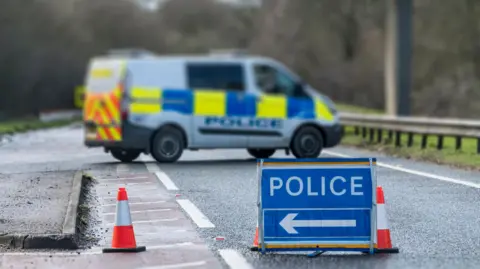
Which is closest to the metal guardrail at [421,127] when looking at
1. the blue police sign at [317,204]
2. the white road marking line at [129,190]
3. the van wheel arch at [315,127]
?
the van wheel arch at [315,127]

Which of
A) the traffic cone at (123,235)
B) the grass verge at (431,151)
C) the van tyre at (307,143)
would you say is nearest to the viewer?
the traffic cone at (123,235)

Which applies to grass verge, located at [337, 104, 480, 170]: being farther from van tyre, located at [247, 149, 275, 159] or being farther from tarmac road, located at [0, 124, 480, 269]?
van tyre, located at [247, 149, 275, 159]

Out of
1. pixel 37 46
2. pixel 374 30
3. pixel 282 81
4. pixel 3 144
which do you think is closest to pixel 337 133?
pixel 282 81

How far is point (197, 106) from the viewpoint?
20.8m

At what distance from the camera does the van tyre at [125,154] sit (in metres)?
21.7

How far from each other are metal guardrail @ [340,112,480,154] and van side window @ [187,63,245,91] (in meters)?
4.46

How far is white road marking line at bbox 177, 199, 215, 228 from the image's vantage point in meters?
11.8

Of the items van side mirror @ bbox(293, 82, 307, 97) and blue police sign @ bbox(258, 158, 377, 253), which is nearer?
blue police sign @ bbox(258, 158, 377, 253)

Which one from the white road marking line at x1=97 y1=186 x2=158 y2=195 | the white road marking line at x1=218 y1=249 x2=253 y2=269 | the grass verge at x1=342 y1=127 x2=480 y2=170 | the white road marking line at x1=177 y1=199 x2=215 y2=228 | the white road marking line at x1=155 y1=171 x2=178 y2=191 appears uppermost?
the white road marking line at x1=218 y1=249 x2=253 y2=269

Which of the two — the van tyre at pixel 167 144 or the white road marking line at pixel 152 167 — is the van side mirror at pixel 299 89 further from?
the white road marking line at pixel 152 167

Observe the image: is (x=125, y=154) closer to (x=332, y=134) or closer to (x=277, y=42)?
(x=332, y=134)

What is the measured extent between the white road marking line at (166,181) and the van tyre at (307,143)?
11.4ft

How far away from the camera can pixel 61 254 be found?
9859mm

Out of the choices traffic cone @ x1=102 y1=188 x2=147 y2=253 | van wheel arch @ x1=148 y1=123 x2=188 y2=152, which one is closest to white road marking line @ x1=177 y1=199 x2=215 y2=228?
traffic cone @ x1=102 y1=188 x2=147 y2=253
